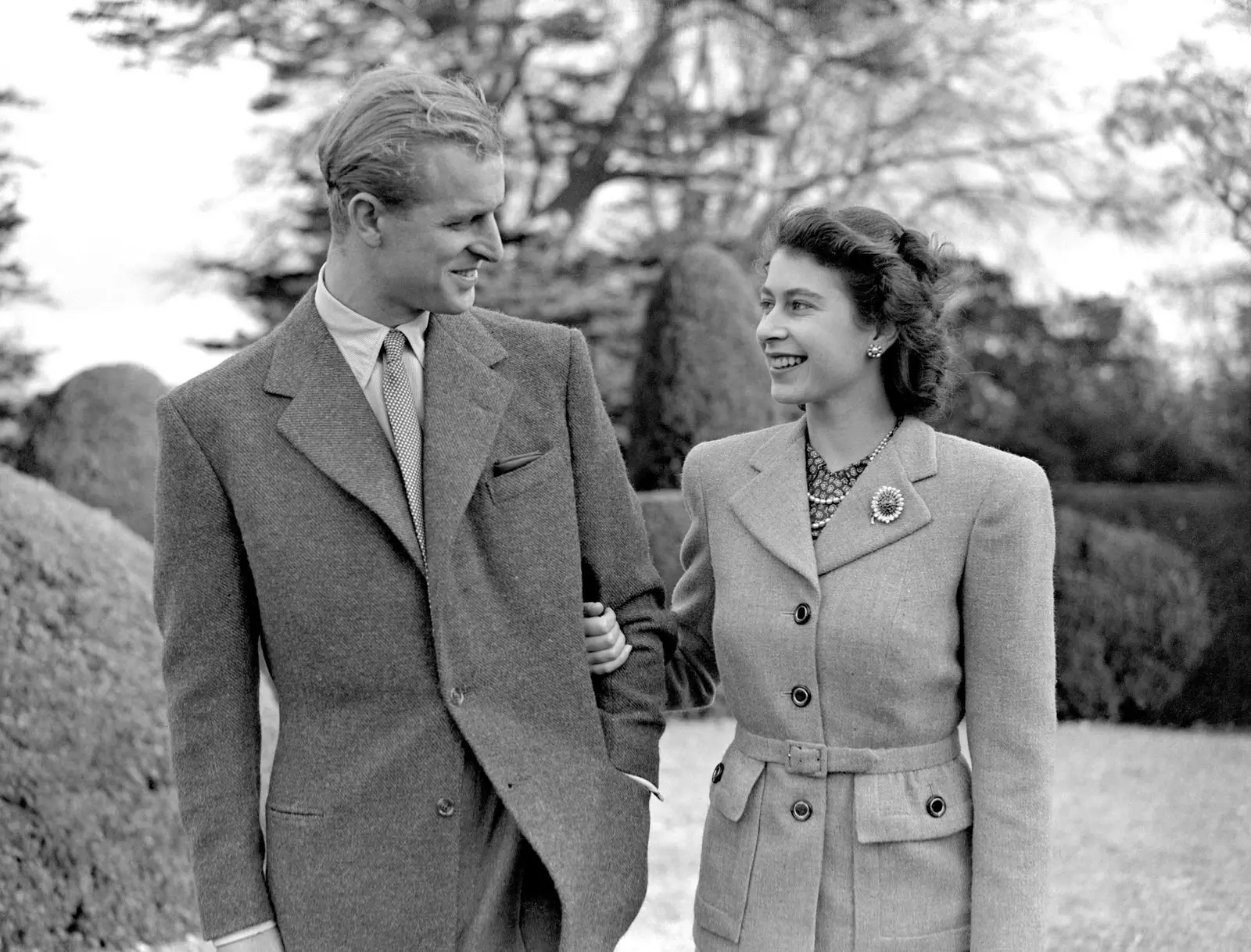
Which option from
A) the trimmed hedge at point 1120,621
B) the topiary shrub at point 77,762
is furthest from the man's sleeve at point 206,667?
the trimmed hedge at point 1120,621

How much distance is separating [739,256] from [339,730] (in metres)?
13.1

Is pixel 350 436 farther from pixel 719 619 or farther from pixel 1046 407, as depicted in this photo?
pixel 1046 407

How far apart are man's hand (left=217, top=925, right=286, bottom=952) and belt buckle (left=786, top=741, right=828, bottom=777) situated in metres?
0.86

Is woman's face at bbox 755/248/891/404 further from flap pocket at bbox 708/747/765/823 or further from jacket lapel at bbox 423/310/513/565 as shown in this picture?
flap pocket at bbox 708/747/765/823

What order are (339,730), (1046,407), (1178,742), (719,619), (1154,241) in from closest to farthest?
(339,730), (719,619), (1178,742), (1046,407), (1154,241)

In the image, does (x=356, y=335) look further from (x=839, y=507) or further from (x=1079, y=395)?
(x=1079, y=395)

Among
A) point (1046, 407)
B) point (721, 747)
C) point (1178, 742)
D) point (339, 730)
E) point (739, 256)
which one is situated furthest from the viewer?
point (739, 256)

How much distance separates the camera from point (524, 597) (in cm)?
232

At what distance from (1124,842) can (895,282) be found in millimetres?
5332

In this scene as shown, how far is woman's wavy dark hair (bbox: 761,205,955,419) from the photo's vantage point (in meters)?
2.41

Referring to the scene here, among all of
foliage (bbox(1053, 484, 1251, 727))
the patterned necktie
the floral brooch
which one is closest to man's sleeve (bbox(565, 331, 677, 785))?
the patterned necktie

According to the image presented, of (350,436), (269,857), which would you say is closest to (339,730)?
(269,857)

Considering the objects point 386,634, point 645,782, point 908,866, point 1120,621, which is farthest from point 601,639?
point 1120,621

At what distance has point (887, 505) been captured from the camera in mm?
2373
